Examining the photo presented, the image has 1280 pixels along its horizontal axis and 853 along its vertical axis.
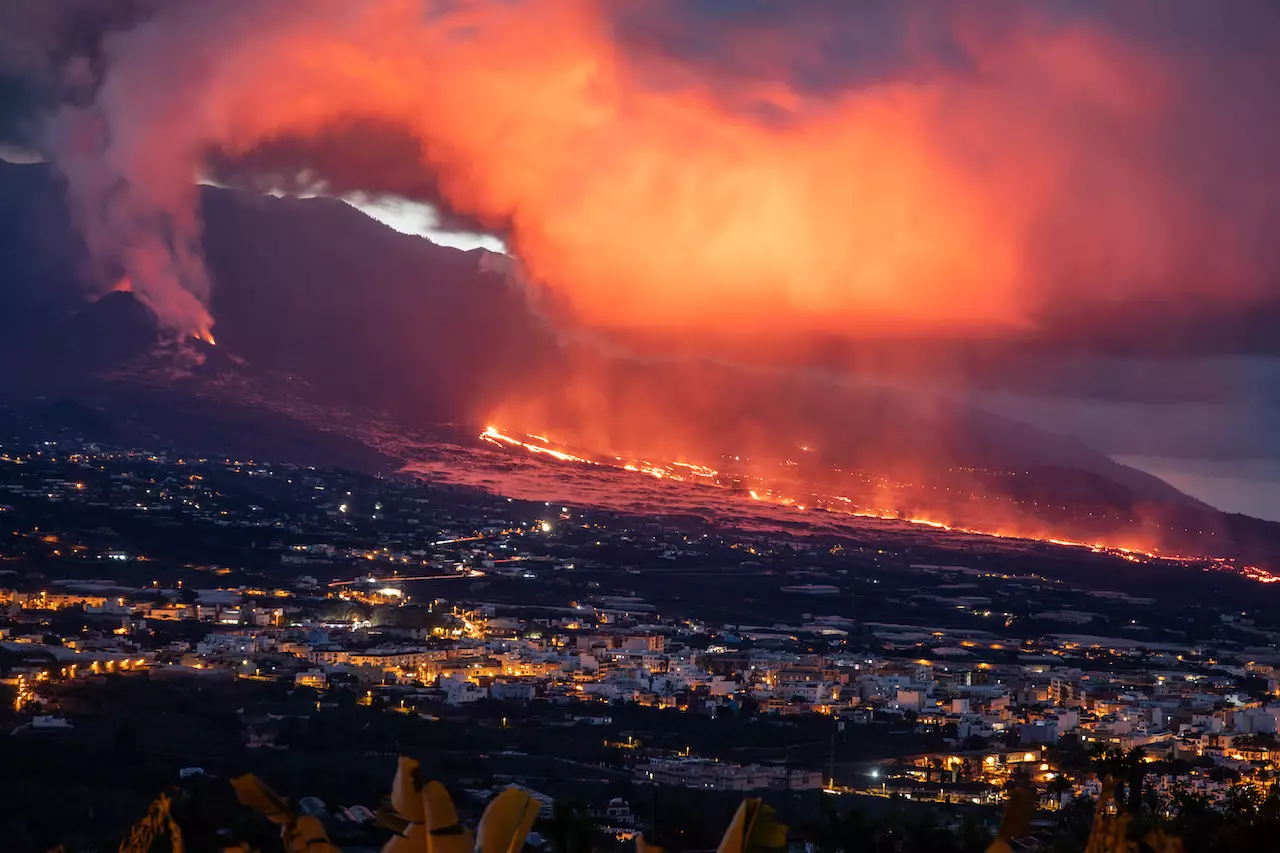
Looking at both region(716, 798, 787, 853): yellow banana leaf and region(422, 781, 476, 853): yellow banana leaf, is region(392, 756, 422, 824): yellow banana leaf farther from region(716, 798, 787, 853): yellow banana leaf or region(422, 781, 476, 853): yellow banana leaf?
region(716, 798, 787, 853): yellow banana leaf

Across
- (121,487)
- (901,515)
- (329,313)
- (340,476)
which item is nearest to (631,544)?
(340,476)

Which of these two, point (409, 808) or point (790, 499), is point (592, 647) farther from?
point (790, 499)

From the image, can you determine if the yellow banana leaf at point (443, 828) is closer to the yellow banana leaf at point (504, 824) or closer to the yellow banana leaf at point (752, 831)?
the yellow banana leaf at point (504, 824)

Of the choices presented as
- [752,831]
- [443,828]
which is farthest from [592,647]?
[443,828]

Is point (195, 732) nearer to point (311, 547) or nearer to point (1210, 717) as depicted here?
point (1210, 717)

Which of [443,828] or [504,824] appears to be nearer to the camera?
[443,828]

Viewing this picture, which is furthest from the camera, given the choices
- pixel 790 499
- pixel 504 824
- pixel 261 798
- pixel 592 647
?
pixel 790 499

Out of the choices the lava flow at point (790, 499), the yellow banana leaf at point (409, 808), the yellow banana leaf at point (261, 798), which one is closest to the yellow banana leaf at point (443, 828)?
the yellow banana leaf at point (409, 808)
